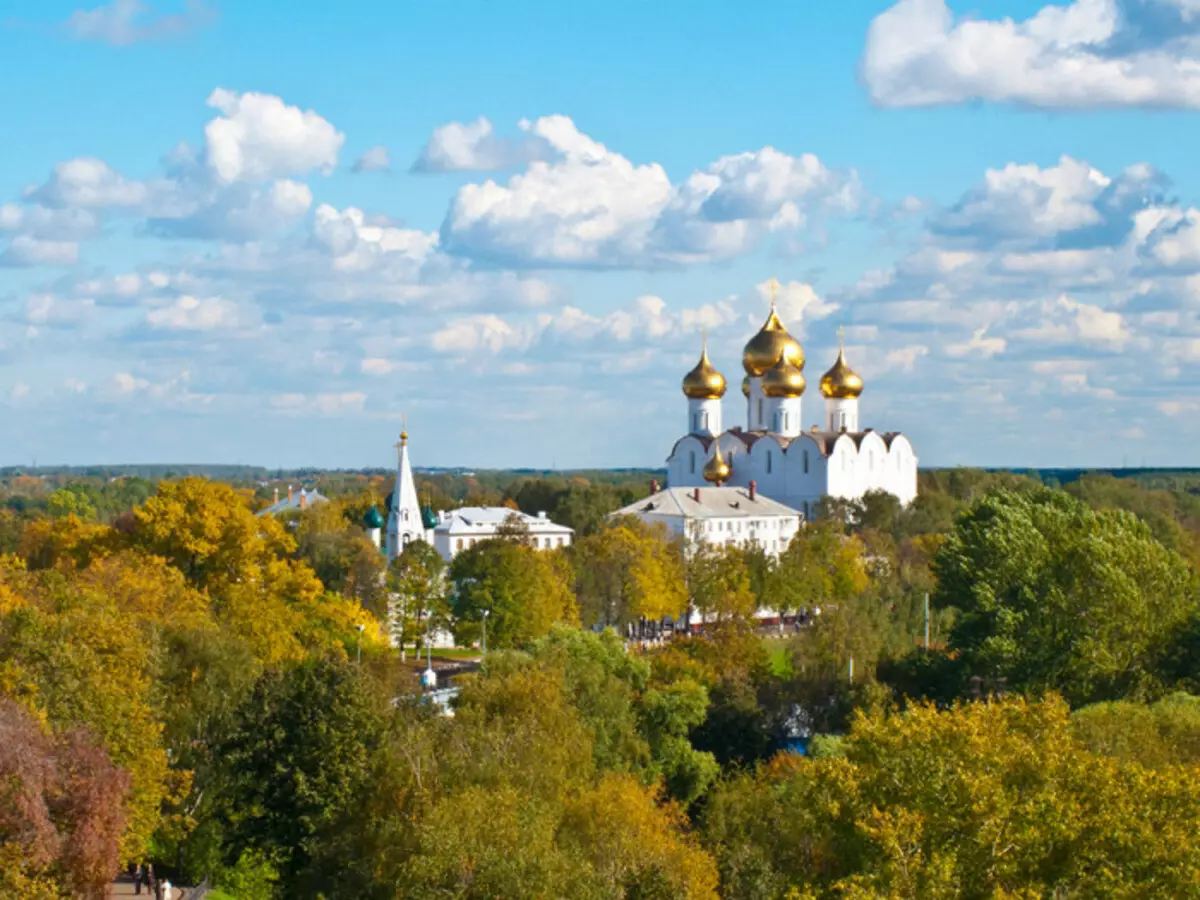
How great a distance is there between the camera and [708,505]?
8331 cm

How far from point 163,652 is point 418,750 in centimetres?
731

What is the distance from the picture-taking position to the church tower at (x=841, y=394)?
9488cm

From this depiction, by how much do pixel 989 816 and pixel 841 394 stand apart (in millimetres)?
77224

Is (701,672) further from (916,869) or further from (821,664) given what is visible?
(916,869)

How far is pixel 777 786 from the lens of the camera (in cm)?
2930

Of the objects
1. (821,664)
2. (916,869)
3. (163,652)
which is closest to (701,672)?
(821,664)

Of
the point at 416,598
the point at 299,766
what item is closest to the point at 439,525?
the point at 416,598

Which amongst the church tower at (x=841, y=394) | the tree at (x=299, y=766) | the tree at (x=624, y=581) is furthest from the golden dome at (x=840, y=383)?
the tree at (x=299, y=766)

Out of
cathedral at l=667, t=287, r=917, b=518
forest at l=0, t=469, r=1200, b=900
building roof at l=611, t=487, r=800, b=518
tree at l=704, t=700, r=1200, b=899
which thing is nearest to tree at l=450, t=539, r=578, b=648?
forest at l=0, t=469, r=1200, b=900

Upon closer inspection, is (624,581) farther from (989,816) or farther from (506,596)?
(989,816)

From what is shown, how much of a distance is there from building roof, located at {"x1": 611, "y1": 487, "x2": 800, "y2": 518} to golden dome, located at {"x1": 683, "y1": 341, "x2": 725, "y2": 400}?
8915mm

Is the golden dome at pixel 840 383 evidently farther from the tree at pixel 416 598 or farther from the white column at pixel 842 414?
the tree at pixel 416 598

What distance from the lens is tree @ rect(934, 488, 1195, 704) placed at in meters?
37.6

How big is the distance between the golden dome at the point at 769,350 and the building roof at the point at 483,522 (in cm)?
1903
